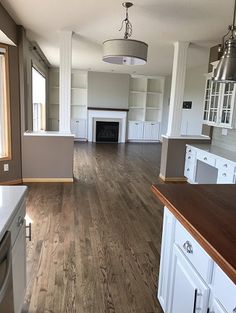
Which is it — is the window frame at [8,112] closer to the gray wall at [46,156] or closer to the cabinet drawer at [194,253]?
the gray wall at [46,156]

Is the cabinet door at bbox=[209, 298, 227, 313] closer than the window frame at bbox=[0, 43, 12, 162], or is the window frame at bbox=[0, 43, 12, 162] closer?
the cabinet door at bbox=[209, 298, 227, 313]

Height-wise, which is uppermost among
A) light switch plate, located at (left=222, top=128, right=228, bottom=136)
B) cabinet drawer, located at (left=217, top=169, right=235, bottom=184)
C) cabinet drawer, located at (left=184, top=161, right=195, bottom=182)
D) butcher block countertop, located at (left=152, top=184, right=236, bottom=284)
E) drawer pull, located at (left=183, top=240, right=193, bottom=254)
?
light switch plate, located at (left=222, top=128, right=228, bottom=136)

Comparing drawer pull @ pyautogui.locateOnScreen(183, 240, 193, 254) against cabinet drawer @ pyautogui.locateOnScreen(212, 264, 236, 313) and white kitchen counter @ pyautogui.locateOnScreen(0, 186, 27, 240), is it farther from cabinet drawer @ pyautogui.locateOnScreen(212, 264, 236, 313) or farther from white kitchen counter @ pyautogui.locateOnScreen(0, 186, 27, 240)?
white kitchen counter @ pyautogui.locateOnScreen(0, 186, 27, 240)

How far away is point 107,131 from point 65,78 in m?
5.93

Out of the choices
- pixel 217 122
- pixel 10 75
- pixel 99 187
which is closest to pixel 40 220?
pixel 99 187

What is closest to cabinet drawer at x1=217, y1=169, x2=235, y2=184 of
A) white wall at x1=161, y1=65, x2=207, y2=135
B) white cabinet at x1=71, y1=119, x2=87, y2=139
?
white wall at x1=161, y1=65, x2=207, y2=135

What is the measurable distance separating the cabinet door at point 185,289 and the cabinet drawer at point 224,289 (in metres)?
0.08

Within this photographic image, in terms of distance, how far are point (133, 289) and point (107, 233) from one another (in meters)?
0.97

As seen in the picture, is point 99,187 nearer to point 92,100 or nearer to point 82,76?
point 92,100

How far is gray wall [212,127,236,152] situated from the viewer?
14.8ft

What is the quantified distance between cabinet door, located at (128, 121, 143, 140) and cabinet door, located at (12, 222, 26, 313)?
907 centimetres

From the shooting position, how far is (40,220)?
3328 millimetres

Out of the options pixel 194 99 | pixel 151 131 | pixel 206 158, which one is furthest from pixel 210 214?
pixel 151 131

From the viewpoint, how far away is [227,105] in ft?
13.9
